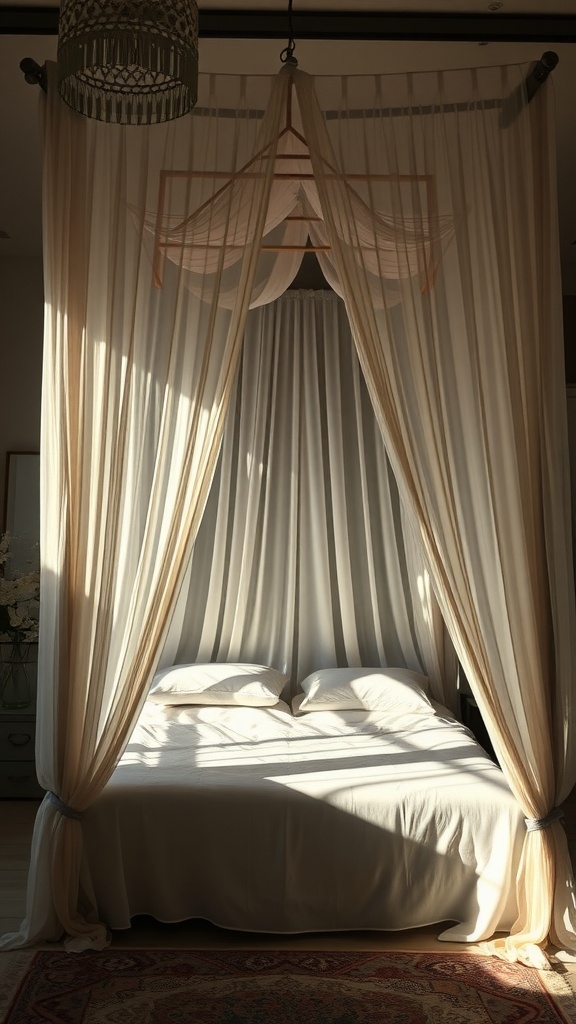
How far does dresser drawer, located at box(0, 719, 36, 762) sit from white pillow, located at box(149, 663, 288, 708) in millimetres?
775

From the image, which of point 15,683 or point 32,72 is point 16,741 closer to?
point 15,683

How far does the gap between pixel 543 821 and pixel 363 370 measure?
1.55m

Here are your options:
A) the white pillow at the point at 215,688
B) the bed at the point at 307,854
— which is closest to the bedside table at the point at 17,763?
the white pillow at the point at 215,688

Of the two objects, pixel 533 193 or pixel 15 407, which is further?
pixel 15 407

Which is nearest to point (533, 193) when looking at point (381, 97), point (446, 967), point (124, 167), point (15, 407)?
point (381, 97)

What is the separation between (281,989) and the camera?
2.69 metres

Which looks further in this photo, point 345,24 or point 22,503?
point 22,503

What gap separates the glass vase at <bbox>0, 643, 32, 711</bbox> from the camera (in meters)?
4.78

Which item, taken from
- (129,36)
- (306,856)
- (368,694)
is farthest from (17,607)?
(129,36)

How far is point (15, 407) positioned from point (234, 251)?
2820 millimetres

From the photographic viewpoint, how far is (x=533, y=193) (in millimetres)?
2936

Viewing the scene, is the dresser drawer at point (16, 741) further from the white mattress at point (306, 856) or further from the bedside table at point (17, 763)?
the white mattress at point (306, 856)

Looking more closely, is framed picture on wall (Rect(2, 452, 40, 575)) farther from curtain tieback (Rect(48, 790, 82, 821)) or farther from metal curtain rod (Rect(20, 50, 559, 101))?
Answer: metal curtain rod (Rect(20, 50, 559, 101))

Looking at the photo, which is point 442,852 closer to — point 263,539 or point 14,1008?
point 14,1008
